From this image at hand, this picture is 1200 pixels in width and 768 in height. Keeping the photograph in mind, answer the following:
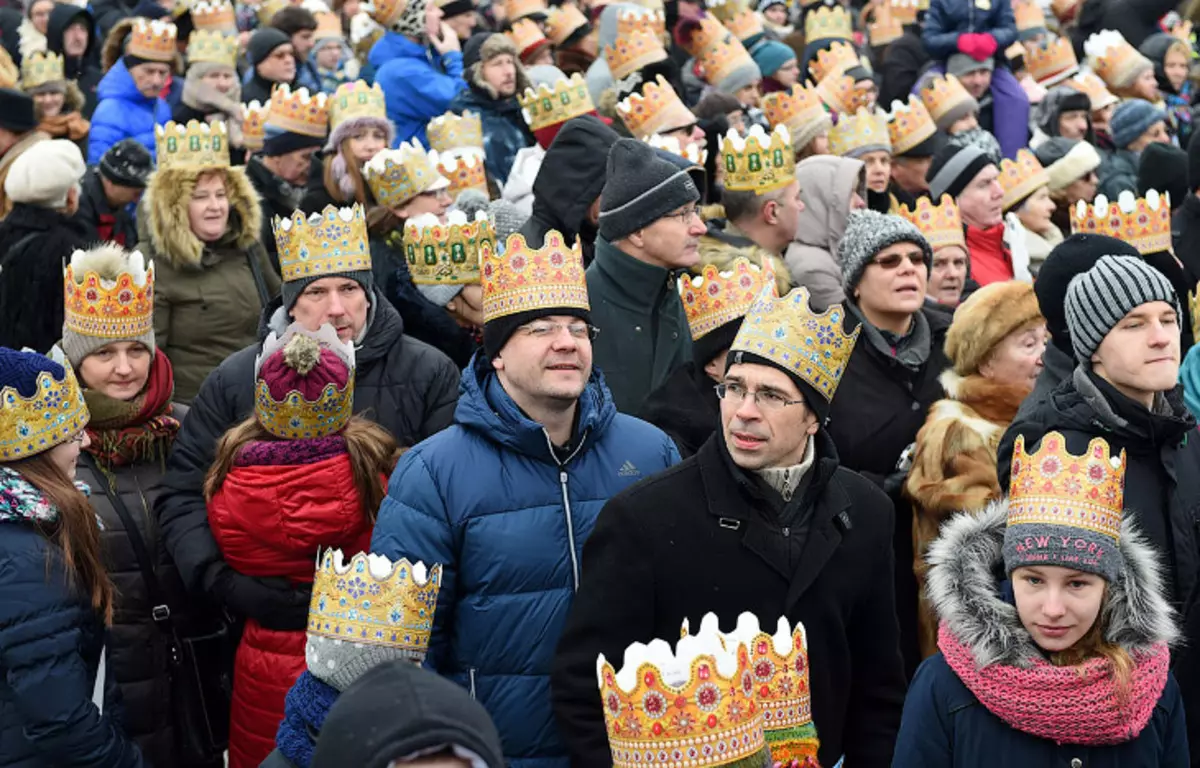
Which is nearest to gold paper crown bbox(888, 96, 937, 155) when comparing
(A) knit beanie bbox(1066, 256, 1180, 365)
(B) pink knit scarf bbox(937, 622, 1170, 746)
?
(A) knit beanie bbox(1066, 256, 1180, 365)

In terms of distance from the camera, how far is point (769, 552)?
4.22m

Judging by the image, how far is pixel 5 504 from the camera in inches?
184

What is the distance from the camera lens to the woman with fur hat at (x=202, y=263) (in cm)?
750

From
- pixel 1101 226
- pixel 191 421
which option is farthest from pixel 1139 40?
pixel 191 421

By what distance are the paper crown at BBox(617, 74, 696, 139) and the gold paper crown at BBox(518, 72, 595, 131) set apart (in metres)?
0.27

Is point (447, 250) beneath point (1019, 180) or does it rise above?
above

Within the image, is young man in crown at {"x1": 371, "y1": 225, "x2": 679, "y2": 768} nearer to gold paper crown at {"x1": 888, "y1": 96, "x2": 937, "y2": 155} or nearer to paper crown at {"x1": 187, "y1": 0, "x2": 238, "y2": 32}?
gold paper crown at {"x1": 888, "y1": 96, "x2": 937, "y2": 155}

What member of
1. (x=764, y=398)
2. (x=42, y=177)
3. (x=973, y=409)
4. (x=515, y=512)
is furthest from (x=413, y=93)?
(x=764, y=398)

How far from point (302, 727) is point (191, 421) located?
80.3 inches

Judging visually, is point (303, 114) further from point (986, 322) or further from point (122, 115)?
Answer: point (986, 322)

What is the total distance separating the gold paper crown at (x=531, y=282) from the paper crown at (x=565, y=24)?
8.52 metres

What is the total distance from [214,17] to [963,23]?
18.8 ft

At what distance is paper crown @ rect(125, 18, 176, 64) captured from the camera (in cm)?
1173

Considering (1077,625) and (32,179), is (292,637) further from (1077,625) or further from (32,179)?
(32,179)
